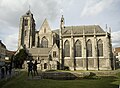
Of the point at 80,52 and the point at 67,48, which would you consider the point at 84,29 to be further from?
the point at 67,48

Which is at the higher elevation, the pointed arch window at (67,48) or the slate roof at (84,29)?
the slate roof at (84,29)

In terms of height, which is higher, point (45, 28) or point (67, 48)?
point (45, 28)

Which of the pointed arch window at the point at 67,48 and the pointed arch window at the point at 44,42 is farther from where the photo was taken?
the pointed arch window at the point at 44,42

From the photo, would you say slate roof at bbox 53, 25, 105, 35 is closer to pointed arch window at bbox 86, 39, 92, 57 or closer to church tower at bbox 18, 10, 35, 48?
pointed arch window at bbox 86, 39, 92, 57

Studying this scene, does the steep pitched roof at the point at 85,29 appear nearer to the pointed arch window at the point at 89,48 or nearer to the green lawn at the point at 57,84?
the pointed arch window at the point at 89,48

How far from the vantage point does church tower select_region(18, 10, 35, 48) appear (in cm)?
6969

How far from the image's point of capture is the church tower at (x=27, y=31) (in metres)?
69.7

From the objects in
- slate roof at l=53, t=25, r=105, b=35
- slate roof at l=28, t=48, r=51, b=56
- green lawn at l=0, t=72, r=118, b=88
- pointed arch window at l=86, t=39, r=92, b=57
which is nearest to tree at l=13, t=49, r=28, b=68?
slate roof at l=28, t=48, r=51, b=56

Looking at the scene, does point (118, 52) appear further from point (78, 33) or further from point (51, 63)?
point (51, 63)

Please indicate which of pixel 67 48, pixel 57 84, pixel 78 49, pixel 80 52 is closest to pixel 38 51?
pixel 67 48

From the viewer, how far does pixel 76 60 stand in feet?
173

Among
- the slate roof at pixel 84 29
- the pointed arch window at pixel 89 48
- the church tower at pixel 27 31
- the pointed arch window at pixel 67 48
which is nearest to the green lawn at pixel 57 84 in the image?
the pointed arch window at pixel 89 48

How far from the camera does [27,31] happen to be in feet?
236

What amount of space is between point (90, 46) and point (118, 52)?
57922 mm
